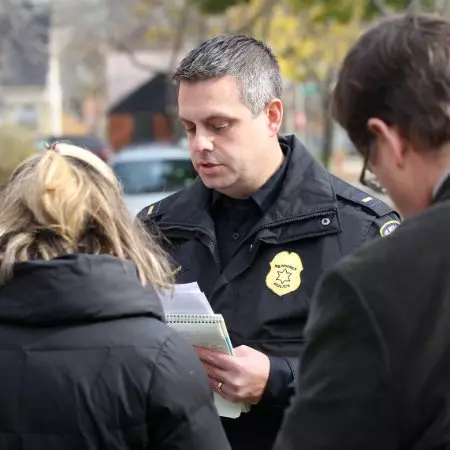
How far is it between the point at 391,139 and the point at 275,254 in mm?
1142

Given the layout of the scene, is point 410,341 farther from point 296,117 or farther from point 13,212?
point 296,117

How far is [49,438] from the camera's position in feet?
6.84

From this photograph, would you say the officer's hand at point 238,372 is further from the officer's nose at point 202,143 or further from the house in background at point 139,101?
the house in background at point 139,101

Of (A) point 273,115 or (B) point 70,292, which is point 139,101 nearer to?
(A) point 273,115

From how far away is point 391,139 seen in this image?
5.82ft

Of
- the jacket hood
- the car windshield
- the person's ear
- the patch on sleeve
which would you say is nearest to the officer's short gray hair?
the patch on sleeve

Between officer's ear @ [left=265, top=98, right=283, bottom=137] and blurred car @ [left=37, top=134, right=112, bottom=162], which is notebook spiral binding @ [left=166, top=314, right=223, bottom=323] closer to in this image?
blurred car @ [left=37, top=134, right=112, bottom=162]

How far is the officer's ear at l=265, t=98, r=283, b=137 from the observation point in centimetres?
304

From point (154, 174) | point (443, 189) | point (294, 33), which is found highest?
point (443, 189)

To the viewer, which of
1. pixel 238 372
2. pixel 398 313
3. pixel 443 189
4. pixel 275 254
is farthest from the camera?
pixel 275 254

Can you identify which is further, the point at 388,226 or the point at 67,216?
the point at 388,226

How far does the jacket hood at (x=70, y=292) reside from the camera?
2064 millimetres

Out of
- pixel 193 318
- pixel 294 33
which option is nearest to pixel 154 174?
pixel 193 318

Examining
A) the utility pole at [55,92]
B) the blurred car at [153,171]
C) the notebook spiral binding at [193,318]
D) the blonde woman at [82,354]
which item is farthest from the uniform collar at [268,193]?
the utility pole at [55,92]
